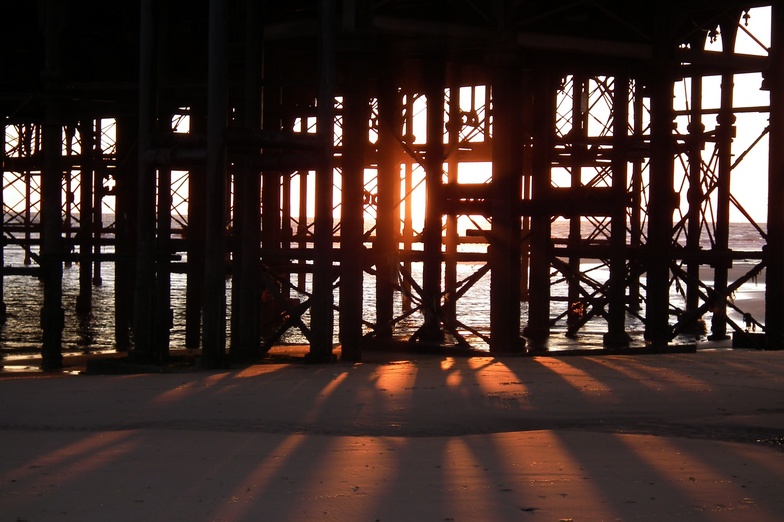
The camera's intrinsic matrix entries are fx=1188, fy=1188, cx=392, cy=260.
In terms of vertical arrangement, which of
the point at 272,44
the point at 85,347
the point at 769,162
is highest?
the point at 272,44

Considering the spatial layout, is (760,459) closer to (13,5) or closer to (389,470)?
(389,470)

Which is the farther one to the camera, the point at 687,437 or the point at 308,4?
the point at 308,4

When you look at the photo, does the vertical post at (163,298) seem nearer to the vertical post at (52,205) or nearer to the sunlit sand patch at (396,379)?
the vertical post at (52,205)

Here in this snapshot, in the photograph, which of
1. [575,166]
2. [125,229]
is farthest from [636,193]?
[125,229]

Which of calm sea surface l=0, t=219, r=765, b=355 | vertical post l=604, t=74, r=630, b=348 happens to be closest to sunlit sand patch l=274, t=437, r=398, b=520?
vertical post l=604, t=74, r=630, b=348

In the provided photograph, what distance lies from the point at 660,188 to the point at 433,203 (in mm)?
3174

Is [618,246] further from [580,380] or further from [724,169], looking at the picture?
[580,380]

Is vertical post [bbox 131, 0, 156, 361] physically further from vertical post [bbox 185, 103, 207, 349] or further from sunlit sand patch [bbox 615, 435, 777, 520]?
sunlit sand patch [bbox 615, 435, 777, 520]

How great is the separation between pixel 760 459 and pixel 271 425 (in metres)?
3.60

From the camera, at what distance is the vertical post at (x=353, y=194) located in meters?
13.7

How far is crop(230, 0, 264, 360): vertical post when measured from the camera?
44.7 feet

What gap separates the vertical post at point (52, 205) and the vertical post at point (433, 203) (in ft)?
16.2

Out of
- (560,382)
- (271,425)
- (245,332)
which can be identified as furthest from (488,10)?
(271,425)

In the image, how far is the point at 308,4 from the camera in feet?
57.4
